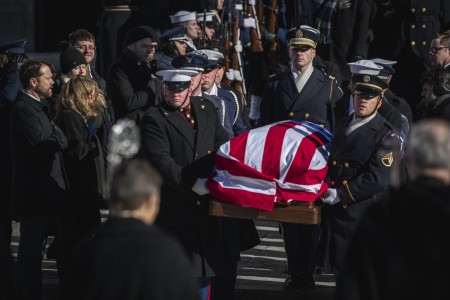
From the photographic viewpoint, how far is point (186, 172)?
790 cm

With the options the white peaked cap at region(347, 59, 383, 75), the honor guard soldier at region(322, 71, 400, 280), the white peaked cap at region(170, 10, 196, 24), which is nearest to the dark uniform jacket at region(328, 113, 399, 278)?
the honor guard soldier at region(322, 71, 400, 280)

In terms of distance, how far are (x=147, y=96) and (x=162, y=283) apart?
19.0 ft

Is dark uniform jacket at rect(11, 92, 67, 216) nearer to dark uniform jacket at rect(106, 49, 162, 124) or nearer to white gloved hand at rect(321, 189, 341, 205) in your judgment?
dark uniform jacket at rect(106, 49, 162, 124)

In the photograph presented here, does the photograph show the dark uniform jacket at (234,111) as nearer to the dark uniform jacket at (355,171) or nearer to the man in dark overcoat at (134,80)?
the man in dark overcoat at (134,80)

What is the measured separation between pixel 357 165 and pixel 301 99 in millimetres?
1665

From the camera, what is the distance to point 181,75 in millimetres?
8031

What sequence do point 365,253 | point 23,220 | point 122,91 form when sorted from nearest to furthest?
point 365,253 → point 23,220 → point 122,91

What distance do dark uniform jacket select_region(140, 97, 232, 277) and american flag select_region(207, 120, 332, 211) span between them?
0.16 meters

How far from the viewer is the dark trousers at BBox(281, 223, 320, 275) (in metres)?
9.05

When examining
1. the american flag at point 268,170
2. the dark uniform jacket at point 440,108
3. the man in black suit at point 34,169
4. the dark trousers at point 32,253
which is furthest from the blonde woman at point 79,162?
the dark uniform jacket at point 440,108

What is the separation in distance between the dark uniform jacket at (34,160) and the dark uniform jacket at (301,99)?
5.76 feet

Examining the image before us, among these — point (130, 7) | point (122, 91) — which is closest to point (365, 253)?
point (122, 91)

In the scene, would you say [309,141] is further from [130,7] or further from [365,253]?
[130,7]

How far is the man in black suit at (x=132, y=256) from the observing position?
16.1 feet
